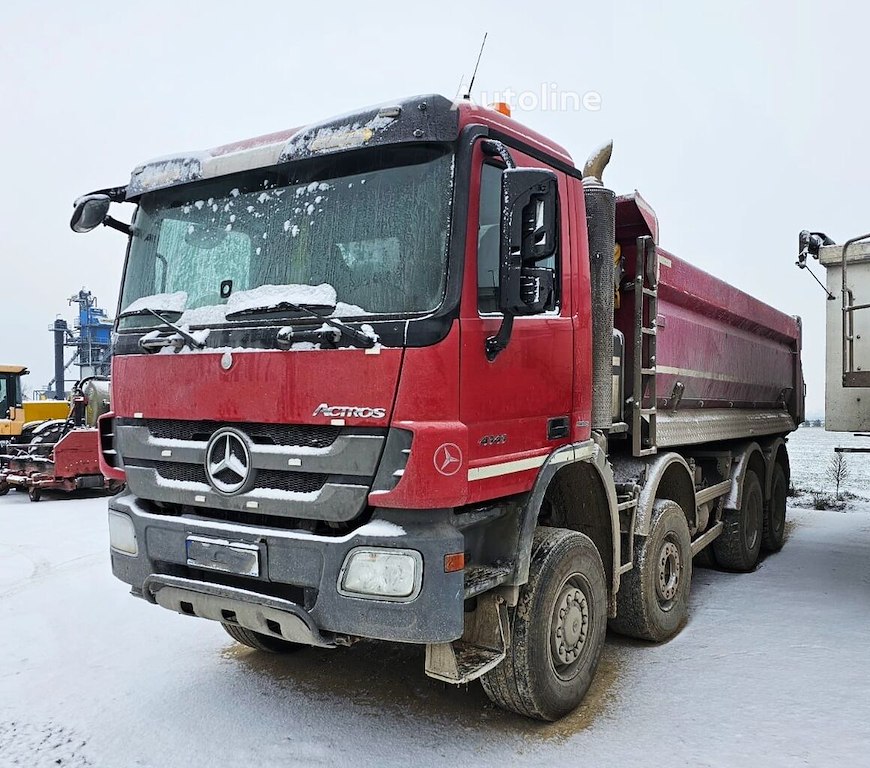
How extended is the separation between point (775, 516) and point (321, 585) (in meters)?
6.25

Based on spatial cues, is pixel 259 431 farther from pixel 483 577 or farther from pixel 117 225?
pixel 117 225

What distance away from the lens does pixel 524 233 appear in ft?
10.0

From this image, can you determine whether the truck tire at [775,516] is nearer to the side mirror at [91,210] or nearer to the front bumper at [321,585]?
the front bumper at [321,585]

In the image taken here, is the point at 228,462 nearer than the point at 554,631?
Yes

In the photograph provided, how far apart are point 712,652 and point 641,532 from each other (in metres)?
0.89

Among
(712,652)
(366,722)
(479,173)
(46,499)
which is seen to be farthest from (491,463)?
(46,499)

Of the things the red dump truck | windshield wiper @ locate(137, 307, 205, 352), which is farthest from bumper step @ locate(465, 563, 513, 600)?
windshield wiper @ locate(137, 307, 205, 352)

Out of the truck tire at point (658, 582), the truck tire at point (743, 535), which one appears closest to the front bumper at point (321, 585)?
the truck tire at point (658, 582)

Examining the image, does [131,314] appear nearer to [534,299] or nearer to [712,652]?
[534,299]

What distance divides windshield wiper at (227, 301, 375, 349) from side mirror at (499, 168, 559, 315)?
0.59 meters

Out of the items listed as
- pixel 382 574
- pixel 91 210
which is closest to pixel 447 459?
pixel 382 574

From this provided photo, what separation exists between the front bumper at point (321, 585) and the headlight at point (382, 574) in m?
0.02

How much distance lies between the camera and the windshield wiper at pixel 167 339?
3.40 metres

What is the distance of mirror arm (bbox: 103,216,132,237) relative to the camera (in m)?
4.02
